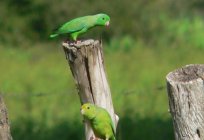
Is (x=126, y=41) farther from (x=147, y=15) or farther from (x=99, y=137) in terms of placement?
(x=99, y=137)

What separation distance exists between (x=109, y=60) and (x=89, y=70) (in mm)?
11473

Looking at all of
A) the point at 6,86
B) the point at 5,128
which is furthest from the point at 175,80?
the point at 6,86

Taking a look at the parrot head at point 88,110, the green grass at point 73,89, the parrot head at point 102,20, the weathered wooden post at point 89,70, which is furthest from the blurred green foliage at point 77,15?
the parrot head at point 88,110

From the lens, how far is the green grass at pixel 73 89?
11.0m

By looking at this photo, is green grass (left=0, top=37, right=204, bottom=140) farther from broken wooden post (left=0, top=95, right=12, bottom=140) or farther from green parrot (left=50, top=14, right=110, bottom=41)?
broken wooden post (left=0, top=95, right=12, bottom=140)

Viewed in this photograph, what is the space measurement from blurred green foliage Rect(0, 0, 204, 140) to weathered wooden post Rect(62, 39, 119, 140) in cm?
268

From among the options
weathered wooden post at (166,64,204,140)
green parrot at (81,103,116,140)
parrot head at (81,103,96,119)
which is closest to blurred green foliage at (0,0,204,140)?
green parrot at (81,103,116,140)

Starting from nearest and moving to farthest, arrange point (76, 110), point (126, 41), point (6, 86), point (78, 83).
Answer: point (78, 83) → point (76, 110) → point (6, 86) → point (126, 41)

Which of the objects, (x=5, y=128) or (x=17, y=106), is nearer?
(x=5, y=128)

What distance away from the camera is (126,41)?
20156 millimetres

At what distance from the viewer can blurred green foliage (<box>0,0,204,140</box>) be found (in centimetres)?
1123

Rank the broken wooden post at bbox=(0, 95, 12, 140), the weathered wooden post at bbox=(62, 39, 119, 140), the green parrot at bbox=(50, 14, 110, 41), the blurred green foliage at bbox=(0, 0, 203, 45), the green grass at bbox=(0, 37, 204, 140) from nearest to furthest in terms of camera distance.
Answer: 1. the broken wooden post at bbox=(0, 95, 12, 140)
2. the weathered wooden post at bbox=(62, 39, 119, 140)
3. the green parrot at bbox=(50, 14, 110, 41)
4. the green grass at bbox=(0, 37, 204, 140)
5. the blurred green foliage at bbox=(0, 0, 203, 45)

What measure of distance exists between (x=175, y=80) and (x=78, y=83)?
770mm

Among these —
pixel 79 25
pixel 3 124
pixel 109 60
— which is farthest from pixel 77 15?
pixel 3 124
